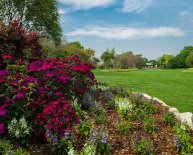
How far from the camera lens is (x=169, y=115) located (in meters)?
7.11

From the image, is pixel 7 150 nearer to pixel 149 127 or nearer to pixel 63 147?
pixel 63 147

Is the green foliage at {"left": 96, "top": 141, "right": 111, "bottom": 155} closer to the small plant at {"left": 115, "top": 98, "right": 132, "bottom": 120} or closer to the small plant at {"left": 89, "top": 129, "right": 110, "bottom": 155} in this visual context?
the small plant at {"left": 89, "top": 129, "right": 110, "bottom": 155}

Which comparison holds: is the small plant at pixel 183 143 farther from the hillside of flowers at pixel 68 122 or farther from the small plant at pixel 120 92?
the small plant at pixel 120 92

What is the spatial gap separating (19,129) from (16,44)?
3462 mm

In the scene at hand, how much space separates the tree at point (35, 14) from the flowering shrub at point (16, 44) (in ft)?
95.8

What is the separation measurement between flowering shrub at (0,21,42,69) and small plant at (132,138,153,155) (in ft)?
13.0

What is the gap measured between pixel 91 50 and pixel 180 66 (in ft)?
133

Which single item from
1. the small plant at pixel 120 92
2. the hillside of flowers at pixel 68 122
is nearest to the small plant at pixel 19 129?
the hillside of flowers at pixel 68 122

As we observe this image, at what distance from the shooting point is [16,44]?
8891 millimetres

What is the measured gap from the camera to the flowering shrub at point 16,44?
8477 millimetres

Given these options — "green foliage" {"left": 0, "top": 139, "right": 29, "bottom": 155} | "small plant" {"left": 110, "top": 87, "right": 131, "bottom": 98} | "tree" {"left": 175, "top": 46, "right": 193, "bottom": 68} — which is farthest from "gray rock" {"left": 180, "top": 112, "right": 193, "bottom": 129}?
"tree" {"left": 175, "top": 46, "right": 193, "bottom": 68}

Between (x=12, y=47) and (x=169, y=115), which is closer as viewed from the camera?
(x=169, y=115)

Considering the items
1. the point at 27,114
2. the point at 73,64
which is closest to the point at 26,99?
the point at 27,114

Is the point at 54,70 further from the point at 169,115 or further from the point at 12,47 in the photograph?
the point at 169,115
